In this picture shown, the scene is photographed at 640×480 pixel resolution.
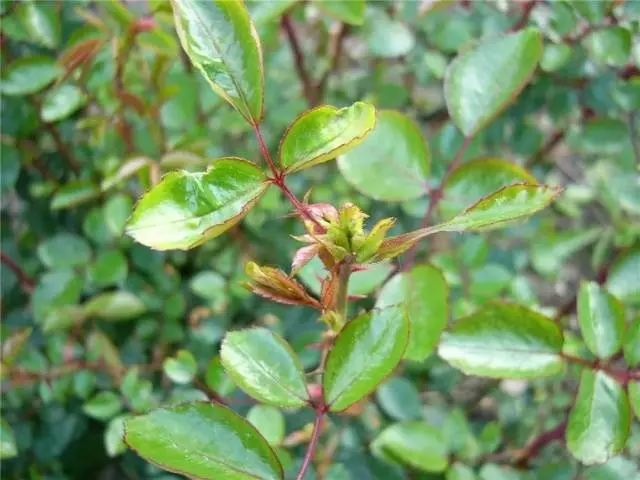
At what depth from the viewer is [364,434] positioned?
3.10ft

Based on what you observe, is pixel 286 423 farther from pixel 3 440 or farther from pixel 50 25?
pixel 50 25

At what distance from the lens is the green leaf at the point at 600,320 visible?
23.9 inches

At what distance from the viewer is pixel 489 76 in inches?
24.9

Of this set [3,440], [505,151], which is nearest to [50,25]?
[3,440]

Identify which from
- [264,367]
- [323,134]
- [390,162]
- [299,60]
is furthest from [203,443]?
[299,60]

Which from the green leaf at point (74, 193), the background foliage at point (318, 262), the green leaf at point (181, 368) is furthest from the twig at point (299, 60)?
the green leaf at point (181, 368)

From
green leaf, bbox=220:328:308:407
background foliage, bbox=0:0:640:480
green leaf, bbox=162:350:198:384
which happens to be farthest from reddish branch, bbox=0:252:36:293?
green leaf, bbox=220:328:308:407

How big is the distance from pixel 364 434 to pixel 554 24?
21.3 inches

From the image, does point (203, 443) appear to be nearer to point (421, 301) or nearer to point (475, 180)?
point (421, 301)

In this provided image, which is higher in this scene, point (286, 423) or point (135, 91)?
point (135, 91)

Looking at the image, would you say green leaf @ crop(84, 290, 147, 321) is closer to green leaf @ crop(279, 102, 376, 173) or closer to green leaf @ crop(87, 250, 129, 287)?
green leaf @ crop(87, 250, 129, 287)

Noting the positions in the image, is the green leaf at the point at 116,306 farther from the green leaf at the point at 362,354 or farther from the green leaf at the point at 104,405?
the green leaf at the point at 362,354

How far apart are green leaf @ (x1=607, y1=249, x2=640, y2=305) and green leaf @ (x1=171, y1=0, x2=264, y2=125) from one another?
44cm

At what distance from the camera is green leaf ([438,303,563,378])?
58 cm
